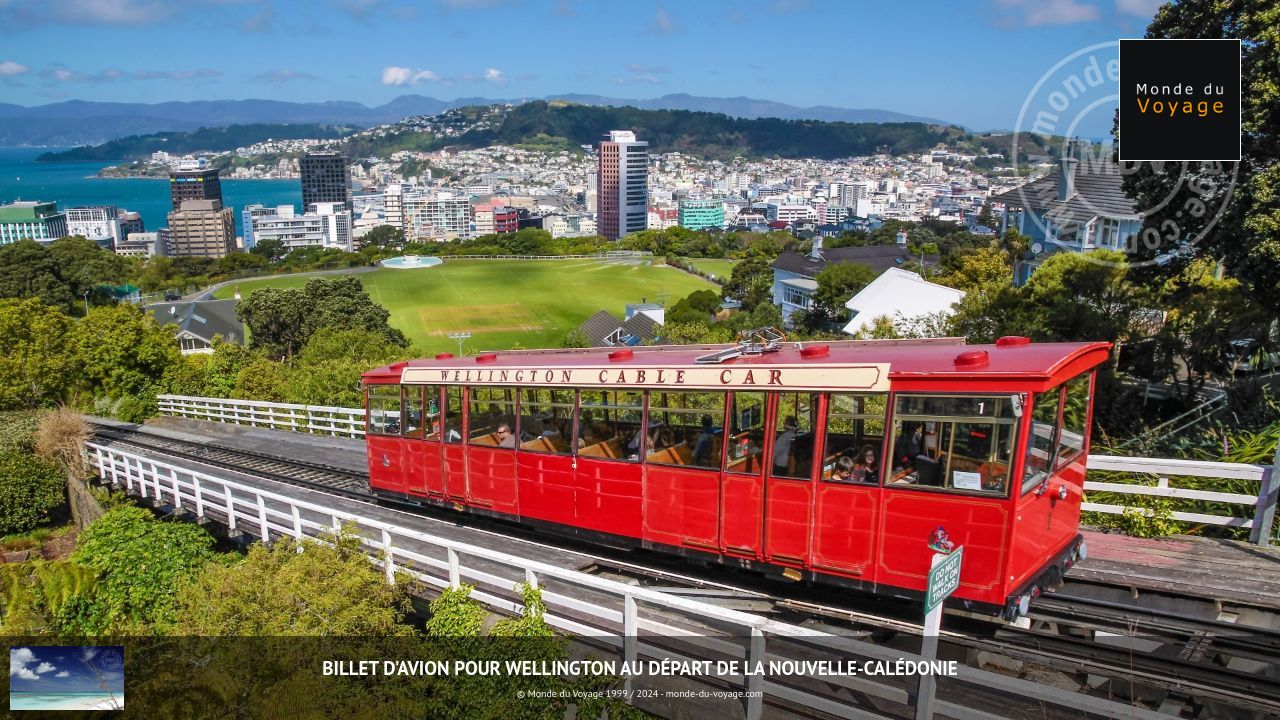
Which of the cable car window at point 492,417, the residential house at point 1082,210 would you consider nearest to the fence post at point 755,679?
the cable car window at point 492,417

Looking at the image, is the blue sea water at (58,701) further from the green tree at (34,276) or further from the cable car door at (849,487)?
the green tree at (34,276)

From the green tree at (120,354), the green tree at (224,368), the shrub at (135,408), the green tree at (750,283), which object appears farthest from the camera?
the green tree at (750,283)

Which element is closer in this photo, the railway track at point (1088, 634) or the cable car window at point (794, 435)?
the railway track at point (1088, 634)

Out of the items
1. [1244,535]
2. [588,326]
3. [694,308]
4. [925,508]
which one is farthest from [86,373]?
[694,308]

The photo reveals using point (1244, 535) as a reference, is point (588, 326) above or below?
below

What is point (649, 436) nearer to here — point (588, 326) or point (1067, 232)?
point (1067, 232)

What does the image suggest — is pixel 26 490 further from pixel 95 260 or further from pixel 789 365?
pixel 95 260

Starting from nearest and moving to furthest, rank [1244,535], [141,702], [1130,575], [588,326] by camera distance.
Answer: [141,702]
[1130,575]
[1244,535]
[588,326]

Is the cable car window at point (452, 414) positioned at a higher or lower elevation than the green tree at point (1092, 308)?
lower
